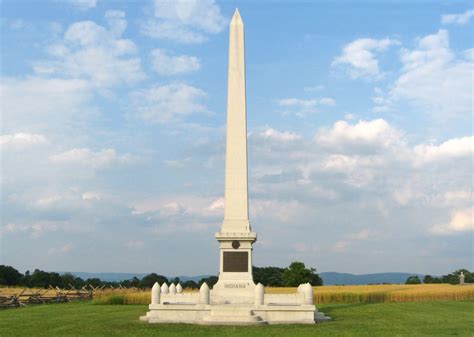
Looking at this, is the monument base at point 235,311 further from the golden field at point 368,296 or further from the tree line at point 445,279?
the tree line at point 445,279

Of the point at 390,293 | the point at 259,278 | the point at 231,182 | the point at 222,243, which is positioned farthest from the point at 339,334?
the point at 259,278

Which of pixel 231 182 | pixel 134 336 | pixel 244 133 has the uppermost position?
pixel 244 133

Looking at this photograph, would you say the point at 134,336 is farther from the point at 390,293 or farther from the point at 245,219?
the point at 390,293

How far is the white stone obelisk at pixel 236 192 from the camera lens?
26.8 m

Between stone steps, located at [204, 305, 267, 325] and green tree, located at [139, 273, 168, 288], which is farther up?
green tree, located at [139, 273, 168, 288]

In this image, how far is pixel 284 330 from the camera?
20.9 m

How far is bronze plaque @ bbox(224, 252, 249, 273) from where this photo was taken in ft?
88.4

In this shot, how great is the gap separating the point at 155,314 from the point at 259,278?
47.4 m

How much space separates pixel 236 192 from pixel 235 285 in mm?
4589

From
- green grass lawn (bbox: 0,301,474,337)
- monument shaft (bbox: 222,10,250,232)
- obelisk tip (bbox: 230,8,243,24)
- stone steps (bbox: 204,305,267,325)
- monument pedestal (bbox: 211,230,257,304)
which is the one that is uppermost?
obelisk tip (bbox: 230,8,243,24)

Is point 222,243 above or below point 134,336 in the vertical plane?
above

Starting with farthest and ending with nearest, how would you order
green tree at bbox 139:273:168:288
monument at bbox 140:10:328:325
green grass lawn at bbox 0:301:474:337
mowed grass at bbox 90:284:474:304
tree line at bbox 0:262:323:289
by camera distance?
green tree at bbox 139:273:168:288 → tree line at bbox 0:262:323:289 → mowed grass at bbox 90:284:474:304 → monument at bbox 140:10:328:325 → green grass lawn at bbox 0:301:474:337

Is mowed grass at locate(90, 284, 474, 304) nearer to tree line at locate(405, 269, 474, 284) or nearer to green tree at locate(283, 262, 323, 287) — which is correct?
green tree at locate(283, 262, 323, 287)

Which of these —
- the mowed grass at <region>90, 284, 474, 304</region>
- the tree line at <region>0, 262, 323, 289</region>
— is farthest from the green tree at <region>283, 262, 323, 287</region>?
the mowed grass at <region>90, 284, 474, 304</region>
